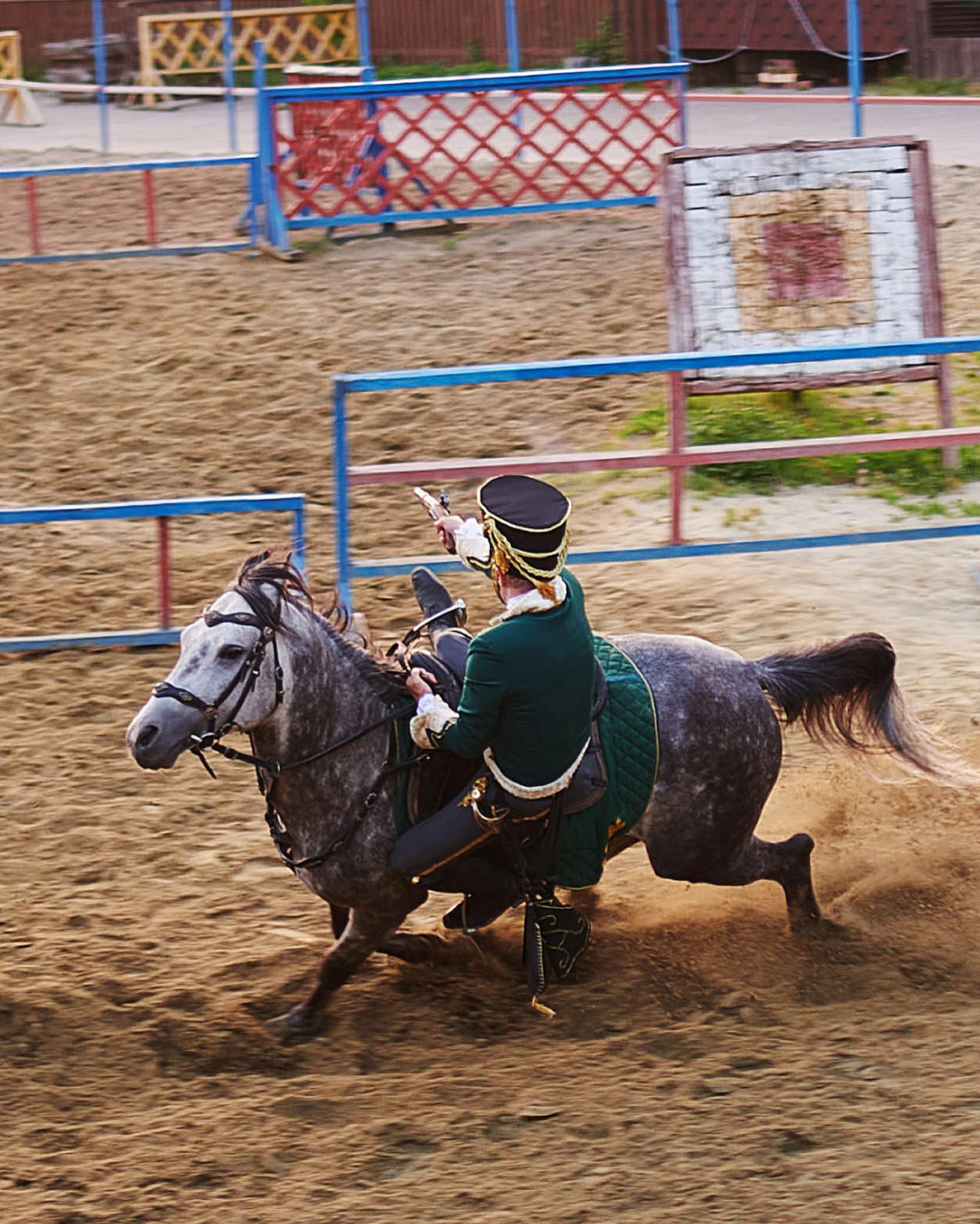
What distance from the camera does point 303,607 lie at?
4.49 m

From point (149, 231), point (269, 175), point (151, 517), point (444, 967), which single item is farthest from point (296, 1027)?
point (149, 231)

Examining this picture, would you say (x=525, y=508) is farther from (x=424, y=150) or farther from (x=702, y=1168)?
(x=424, y=150)

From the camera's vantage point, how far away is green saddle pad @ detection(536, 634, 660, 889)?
4.55m

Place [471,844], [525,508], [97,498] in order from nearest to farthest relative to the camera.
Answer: [525,508] → [471,844] → [97,498]

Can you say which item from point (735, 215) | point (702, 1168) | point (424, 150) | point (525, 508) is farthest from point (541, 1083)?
point (424, 150)

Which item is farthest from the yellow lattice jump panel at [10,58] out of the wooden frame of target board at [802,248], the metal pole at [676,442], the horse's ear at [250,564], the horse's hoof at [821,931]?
the horse's hoof at [821,931]

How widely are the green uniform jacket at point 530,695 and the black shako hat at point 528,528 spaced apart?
0.46ft

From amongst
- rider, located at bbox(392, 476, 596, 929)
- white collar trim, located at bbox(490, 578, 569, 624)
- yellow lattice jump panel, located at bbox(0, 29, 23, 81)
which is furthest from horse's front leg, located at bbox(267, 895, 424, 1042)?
yellow lattice jump panel, located at bbox(0, 29, 23, 81)

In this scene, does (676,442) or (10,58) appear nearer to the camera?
(676,442)

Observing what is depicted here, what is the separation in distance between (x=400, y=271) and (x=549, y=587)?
28.1 ft

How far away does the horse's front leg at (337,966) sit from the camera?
181 inches

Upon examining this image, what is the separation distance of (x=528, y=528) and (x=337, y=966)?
1.49 meters

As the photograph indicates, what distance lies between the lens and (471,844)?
4.45 m

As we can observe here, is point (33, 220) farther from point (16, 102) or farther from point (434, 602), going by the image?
point (434, 602)
